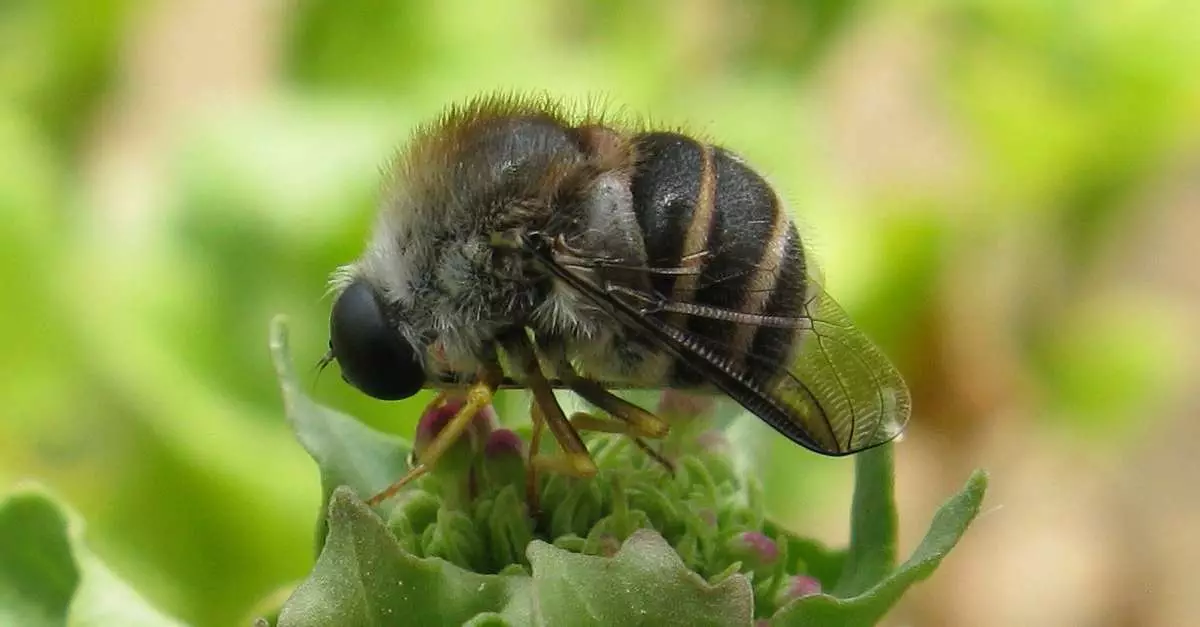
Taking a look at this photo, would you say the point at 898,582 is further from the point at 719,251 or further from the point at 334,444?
the point at 334,444

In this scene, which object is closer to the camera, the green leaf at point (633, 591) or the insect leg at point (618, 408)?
the green leaf at point (633, 591)

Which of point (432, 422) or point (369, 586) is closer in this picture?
point (369, 586)

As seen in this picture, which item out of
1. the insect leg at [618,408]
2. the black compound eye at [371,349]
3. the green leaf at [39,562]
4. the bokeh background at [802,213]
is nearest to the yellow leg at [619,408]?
the insect leg at [618,408]

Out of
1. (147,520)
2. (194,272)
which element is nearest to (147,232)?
(194,272)

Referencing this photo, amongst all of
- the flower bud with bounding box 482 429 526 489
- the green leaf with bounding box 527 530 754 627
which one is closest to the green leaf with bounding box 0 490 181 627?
the flower bud with bounding box 482 429 526 489

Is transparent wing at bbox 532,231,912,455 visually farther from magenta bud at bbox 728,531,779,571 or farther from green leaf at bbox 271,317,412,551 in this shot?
green leaf at bbox 271,317,412,551

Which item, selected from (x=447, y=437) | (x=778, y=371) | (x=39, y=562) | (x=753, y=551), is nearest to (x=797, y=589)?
(x=753, y=551)

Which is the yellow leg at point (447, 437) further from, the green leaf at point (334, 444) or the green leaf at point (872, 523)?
the green leaf at point (872, 523)
